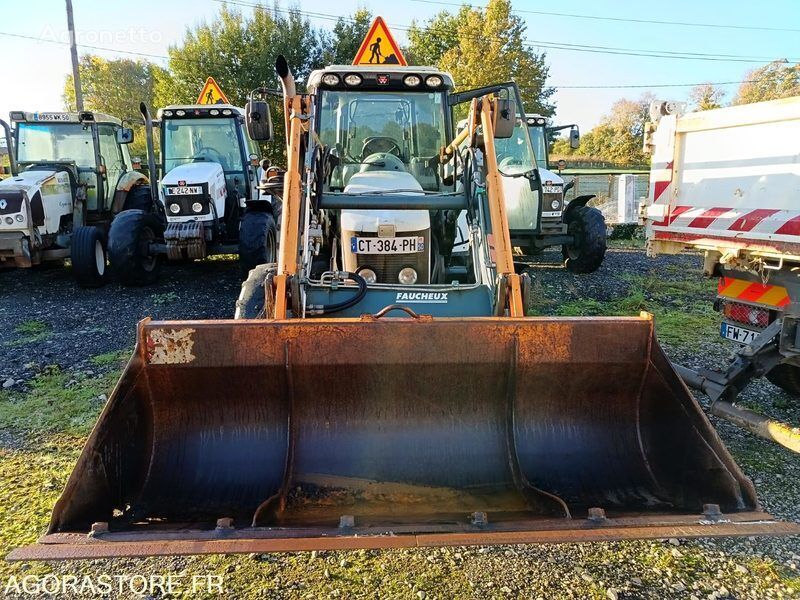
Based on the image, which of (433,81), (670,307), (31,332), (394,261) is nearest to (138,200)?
(31,332)

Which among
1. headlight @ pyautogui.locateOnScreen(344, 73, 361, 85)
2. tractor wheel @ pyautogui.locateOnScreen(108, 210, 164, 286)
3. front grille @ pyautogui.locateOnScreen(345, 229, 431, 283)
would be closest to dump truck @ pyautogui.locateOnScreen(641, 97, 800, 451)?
front grille @ pyautogui.locateOnScreen(345, 229, 431, 283)

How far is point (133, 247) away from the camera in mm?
8695

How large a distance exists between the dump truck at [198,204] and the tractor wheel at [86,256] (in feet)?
1.67

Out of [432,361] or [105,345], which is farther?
[105,345]

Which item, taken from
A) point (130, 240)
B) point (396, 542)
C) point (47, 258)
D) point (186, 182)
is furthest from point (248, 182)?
point (396, 542)

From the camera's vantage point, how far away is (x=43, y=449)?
13.3 ft

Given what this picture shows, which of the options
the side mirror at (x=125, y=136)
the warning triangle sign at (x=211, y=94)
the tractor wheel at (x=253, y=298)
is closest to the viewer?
the tractor wheel at (x=253, y=298)

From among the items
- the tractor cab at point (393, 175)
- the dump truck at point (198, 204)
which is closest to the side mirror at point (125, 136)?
the dump truck at point (198, 204)

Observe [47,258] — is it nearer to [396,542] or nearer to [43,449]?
[43,449]

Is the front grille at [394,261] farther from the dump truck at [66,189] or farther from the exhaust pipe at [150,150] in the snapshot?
the dump truck at [66,189]

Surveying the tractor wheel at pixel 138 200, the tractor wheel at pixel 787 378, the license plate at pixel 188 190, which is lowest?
the tractor wheel at pixel 787 378

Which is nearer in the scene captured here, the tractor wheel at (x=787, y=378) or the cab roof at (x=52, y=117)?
the tractor wheel at (x=787, y=378)

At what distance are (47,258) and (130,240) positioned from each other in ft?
5.51

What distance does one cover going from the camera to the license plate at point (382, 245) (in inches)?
174
